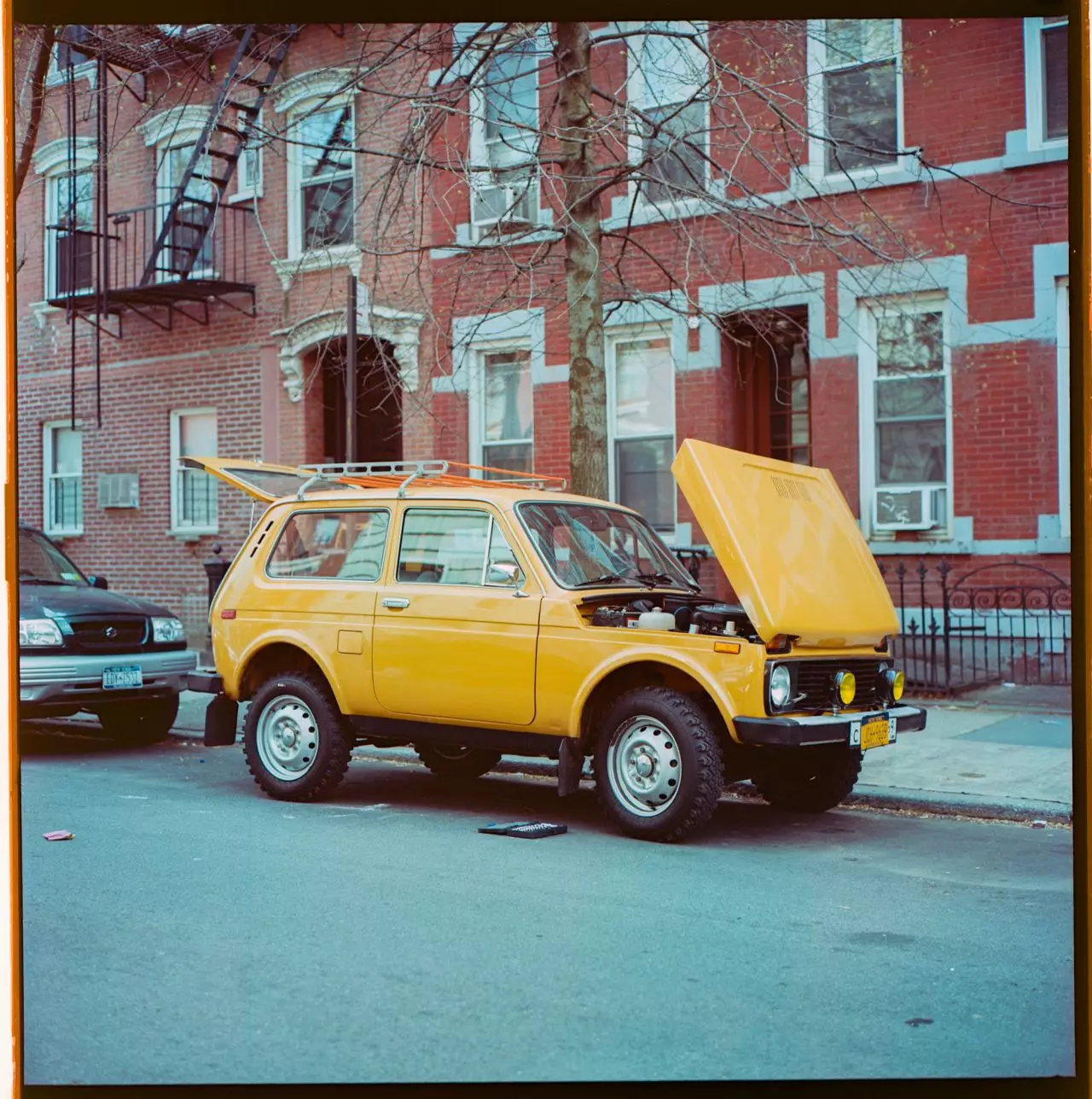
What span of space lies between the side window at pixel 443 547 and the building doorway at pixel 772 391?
271 inches

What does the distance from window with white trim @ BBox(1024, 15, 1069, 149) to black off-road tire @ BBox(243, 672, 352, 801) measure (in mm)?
8614

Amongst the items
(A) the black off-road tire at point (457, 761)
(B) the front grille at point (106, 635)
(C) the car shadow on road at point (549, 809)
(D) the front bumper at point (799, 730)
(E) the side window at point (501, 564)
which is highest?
(E) the side window at point (501, 564)

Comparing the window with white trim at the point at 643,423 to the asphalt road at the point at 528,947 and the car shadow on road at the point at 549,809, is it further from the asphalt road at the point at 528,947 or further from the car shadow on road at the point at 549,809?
the asphalt road at the point at 528,947

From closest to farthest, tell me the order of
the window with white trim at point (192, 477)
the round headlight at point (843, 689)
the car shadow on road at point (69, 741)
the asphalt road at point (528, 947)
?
the asphalt road at point (528, 947)
the round headlight at point (843, 689)
the car shadow on road at point (69, 741)
the window with white trim at point (192, 477)

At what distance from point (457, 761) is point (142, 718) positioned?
130 inches

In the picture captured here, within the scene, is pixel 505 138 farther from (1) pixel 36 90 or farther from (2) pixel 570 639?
(2) pixel 570 639

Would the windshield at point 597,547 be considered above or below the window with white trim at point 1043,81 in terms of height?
below

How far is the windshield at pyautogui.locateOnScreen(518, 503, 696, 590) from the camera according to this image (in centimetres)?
782

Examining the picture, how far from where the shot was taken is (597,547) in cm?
815

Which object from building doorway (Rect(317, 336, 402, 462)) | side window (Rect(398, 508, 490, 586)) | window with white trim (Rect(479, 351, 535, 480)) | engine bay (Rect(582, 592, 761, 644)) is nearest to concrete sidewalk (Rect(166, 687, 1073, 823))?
engine bay (Rect(582, 592, 761, 644))

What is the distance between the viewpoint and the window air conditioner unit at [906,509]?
13.2m

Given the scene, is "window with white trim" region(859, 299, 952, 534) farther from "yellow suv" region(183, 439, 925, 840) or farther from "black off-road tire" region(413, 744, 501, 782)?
"black off-road tire" region(413, 744, 501, 782)

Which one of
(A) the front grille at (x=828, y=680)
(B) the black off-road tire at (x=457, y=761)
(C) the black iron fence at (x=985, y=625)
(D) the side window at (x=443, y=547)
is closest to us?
(A) the front grille at (x=828, y=680)

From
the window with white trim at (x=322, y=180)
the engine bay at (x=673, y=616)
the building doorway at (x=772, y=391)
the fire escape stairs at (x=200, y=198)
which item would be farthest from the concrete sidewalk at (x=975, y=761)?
the window with white trim at (x=322, y=180)
